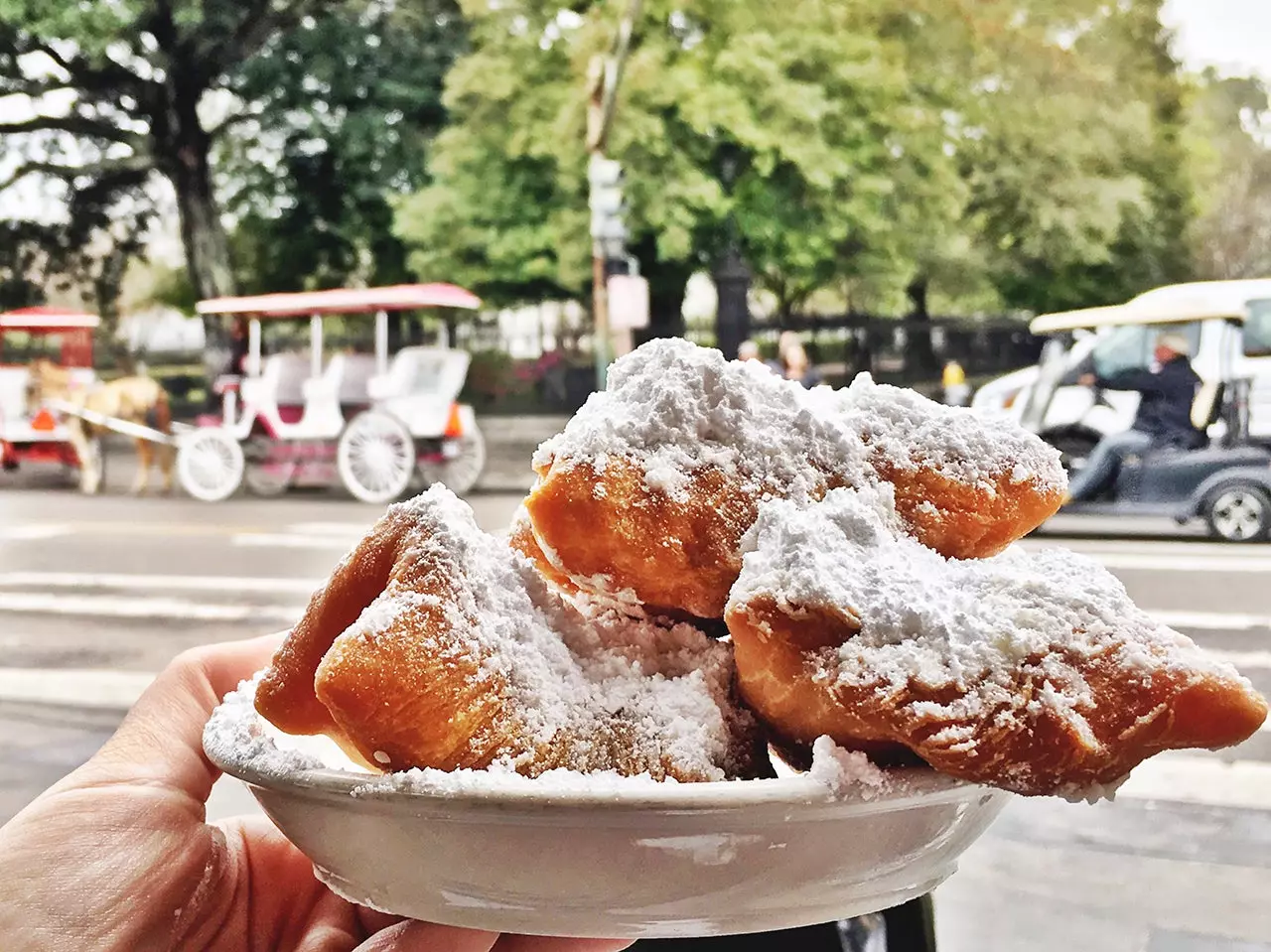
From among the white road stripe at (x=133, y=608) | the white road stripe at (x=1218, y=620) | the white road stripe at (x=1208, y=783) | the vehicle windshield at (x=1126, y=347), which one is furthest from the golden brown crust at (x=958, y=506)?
the vehicle windshield at (x=1126, y=347)

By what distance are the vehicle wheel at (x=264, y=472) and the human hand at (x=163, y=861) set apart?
2.85 m

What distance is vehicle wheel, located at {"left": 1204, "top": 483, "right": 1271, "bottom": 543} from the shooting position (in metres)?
2.05

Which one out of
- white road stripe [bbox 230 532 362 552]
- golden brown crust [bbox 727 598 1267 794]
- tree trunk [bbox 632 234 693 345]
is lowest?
white road stripe [bbox 230 532 362 552]

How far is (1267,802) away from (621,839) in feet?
4.82

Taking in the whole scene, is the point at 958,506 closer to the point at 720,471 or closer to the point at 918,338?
the point at 720,471

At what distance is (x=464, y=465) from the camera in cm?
333

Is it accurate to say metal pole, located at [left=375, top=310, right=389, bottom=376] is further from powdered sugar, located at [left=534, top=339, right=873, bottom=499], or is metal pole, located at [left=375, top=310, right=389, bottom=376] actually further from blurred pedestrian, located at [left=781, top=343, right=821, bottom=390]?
powdered sugar, located at [left=534, top=339, right=873, bottom=499]

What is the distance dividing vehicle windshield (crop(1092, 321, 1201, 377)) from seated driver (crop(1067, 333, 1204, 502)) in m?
0.02

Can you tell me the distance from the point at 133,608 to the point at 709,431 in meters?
Result: 2.24

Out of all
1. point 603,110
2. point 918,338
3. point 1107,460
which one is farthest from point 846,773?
point 603,110

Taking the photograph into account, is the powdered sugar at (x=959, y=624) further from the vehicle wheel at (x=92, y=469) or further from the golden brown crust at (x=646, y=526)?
the vehicle wheel at (x=92, y=469)

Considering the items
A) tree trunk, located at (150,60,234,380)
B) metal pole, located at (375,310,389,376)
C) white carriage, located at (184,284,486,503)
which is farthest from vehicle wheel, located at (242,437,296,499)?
tree trunk, located at (150,60,234,380)

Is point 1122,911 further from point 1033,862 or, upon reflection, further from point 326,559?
point 326,559

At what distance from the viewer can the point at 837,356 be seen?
2.56 metres
